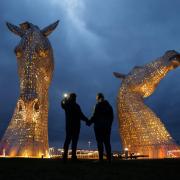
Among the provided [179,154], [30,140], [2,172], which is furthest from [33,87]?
[2,172]

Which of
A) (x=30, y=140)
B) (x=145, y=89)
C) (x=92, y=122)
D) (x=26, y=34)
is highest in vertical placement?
(x=26, y=34)

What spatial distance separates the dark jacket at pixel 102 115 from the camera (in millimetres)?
8023

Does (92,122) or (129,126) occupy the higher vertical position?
(129,126)

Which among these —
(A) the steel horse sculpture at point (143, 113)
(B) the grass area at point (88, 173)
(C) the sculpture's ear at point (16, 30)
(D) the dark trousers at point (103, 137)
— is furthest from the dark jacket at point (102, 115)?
(A) the steel horse sculpture at point (143, 113)

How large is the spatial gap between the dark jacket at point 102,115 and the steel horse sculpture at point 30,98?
11008mm

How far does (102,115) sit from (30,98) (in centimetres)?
1150

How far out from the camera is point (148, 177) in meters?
5.59

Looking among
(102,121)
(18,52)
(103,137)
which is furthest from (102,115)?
(18,52)

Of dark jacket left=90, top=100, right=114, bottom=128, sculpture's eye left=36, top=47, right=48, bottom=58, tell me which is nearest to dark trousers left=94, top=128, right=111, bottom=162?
dark jacket left=90, top=100, right=114, bottom=128

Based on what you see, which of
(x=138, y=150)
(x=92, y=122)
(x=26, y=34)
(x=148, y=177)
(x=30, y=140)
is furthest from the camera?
(x=138, y=150)

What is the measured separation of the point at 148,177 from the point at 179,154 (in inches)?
643

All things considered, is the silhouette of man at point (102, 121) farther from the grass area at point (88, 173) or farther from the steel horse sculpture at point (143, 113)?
the steel horse sculpture at point (143, 113)

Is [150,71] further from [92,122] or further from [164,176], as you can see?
[164,176]

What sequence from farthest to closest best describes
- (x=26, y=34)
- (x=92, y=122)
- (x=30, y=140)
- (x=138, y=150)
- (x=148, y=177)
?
(x=138, y=150)
(x=26, y=34)
(x=30, y=140)
(x=92, y=122)
(x=148, y=177)
